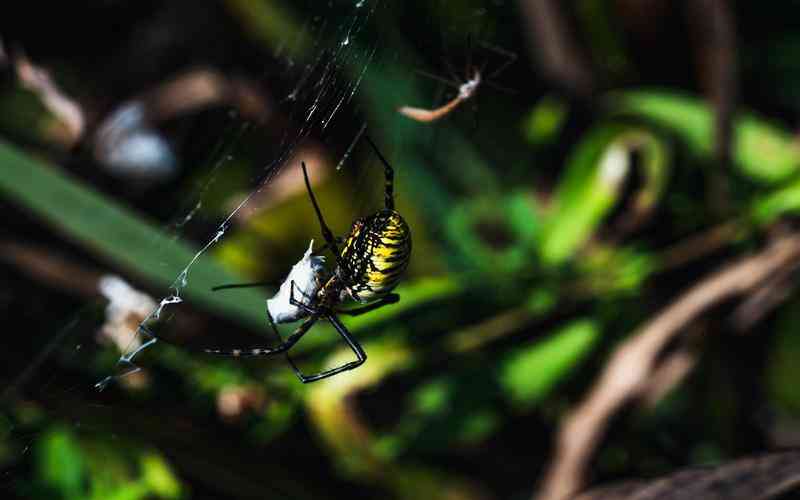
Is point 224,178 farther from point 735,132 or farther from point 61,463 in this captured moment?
point 735,132

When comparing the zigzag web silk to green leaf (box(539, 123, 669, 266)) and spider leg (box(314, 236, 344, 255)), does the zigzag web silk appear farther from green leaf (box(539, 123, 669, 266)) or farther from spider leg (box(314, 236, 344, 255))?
green leaf (box(539, 123, 669, 266))

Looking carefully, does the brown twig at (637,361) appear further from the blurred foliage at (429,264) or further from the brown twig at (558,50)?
the brown twig at (558,50)

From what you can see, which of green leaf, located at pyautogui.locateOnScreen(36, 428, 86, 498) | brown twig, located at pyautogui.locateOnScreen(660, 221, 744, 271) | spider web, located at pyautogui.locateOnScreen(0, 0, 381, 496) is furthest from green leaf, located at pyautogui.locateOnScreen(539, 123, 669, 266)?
green leaf, located at pyautogui.locateOnScreen(36, 428, 86, 498)

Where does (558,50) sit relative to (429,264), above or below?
above

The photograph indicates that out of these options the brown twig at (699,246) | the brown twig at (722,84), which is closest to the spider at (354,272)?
the brown twig at (699,246)

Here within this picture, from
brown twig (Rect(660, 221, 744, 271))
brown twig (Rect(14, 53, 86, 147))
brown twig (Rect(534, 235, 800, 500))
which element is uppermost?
brown twig (Rect(14, 53, 86, 147))

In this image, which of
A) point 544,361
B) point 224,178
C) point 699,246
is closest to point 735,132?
point 699,246

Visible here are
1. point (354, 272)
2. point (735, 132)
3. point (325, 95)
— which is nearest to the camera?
point (325, 95)
